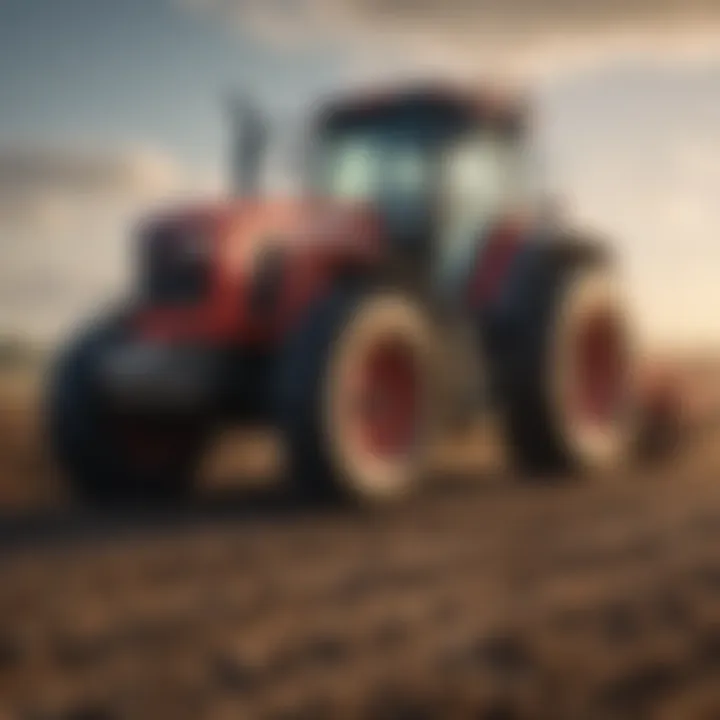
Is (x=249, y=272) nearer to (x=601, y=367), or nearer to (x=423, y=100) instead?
(x=423, y=100)

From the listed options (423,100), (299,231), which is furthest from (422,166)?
(299,231)

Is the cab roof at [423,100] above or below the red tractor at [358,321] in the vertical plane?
above

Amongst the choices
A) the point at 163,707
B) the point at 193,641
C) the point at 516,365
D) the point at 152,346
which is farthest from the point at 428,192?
the point at 163,707

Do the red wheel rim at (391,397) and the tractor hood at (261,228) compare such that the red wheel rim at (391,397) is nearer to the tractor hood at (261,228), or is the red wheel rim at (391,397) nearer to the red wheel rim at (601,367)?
the tractor hood at (261,228)

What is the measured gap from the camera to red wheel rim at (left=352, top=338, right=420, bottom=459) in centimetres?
264

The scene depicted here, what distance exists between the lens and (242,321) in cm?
264

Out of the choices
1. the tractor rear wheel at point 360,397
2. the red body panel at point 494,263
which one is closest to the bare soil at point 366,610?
the tractor rear wheel at point 360,397

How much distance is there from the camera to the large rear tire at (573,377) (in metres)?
2.98

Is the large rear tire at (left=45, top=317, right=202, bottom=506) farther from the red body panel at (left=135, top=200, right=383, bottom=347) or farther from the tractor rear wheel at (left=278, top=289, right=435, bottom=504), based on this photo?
the tractor rear wheel at (left=278, top=289, right=435, bottom=504)

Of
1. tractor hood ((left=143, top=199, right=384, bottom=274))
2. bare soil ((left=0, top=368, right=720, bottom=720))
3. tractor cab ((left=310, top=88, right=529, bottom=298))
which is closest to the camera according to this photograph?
bare soil ((left=0, top=368, right=720, bottom=720))

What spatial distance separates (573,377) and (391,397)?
0.59 m

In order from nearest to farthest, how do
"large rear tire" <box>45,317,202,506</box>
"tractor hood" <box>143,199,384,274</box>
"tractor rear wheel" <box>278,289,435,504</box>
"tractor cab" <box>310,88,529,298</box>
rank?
1. "tractor rear wheel" <box>278,289,435,504</box>
2. "tractor hood" <box>143,199,384,274</box>
3. "large rear tire" <box>45,317,202,506</box>
4. "tractor cab" <box>310,88,529,298</box>

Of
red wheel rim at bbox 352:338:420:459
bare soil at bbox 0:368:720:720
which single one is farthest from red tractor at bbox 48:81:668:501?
bare soil at bbox 0:368:720:720

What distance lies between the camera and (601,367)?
10.7 ft
